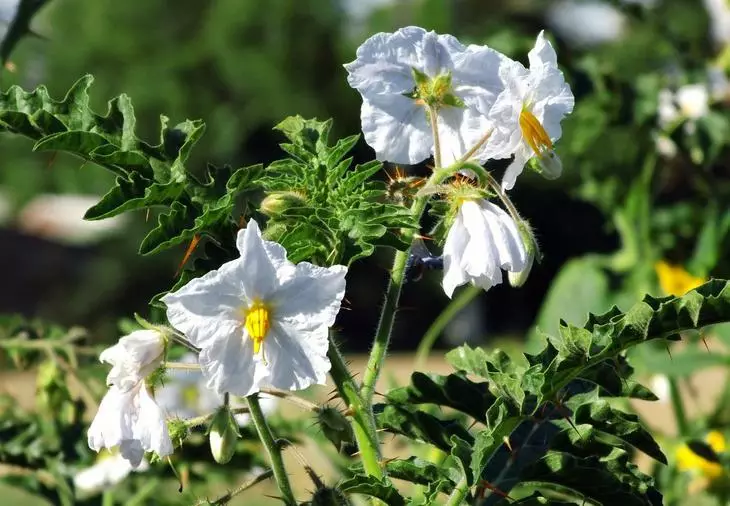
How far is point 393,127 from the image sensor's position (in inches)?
52.0

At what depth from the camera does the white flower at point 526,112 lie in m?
1.24

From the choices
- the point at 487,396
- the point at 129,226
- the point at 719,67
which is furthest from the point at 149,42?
the point at 487,396

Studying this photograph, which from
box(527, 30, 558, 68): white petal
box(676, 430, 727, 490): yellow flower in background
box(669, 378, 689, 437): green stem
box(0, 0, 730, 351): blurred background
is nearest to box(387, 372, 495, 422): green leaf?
box(527, 30, 558, 68): white petal

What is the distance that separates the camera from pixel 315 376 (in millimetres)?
1124

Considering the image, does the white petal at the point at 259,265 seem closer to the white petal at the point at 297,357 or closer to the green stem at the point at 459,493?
the white petal at the point at 297,357

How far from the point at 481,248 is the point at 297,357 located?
0.21 metres

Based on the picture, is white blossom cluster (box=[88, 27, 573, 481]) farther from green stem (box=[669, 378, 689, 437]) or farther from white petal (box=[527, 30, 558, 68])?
green stem (box=[669, 378, 689, 437])

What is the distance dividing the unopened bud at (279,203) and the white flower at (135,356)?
162 millimetres

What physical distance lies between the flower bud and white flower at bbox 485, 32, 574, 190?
1.20 ft

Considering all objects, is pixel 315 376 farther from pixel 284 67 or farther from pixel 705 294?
pixel 284 67

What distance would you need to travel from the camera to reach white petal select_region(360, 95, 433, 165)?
1315mm

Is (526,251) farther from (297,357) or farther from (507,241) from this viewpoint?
(297,357)

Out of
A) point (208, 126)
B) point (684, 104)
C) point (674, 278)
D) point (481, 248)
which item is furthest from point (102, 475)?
point (208, 126)

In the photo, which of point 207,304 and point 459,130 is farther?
point 459,130
